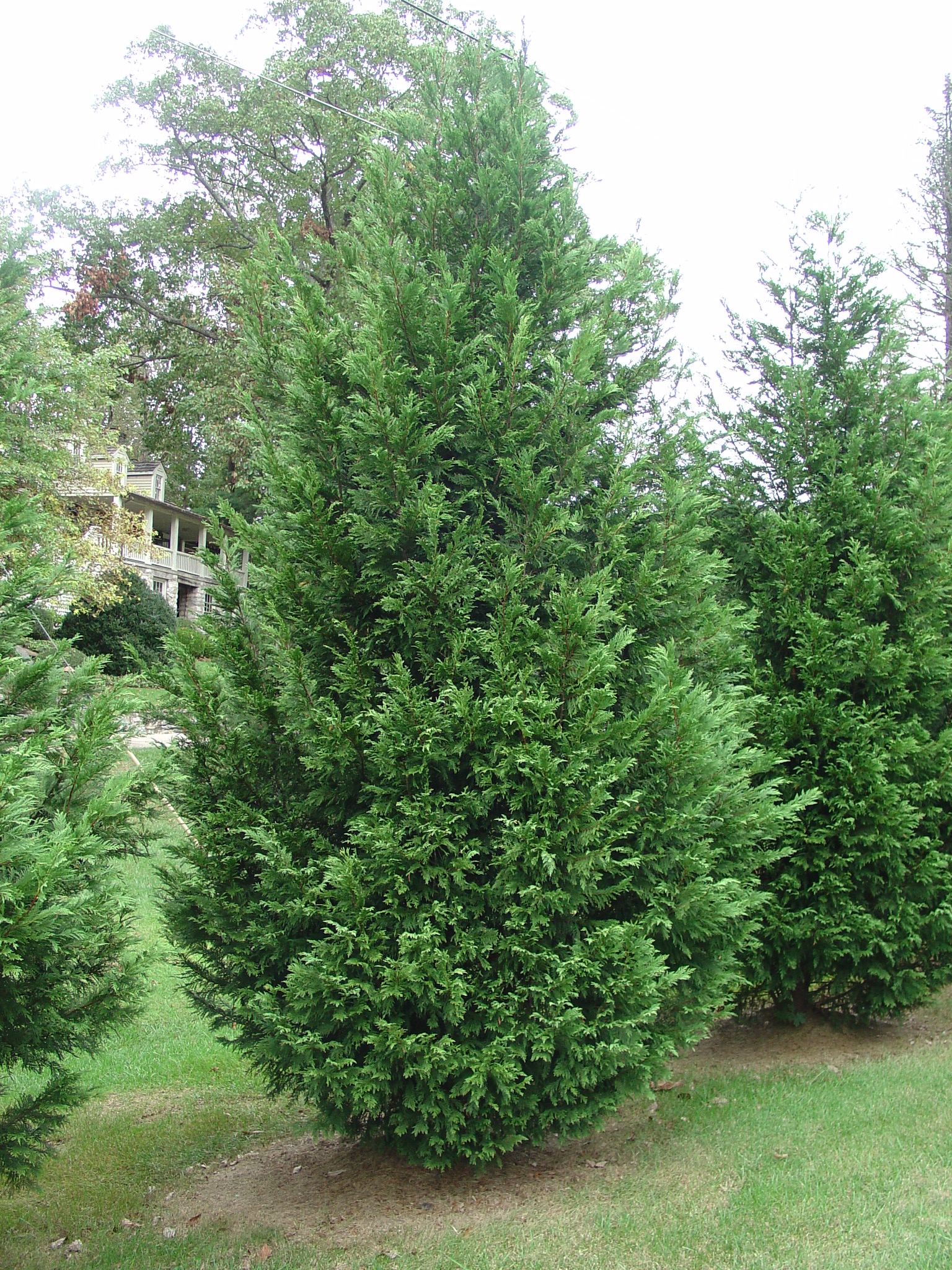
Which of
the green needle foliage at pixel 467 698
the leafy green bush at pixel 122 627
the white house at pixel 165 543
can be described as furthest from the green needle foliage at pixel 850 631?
the white house at pixel 165 543

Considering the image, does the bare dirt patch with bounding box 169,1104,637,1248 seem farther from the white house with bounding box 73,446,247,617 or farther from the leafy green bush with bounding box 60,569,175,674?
the white house with bounding box 73,446,247,617

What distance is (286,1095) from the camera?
5.85 m

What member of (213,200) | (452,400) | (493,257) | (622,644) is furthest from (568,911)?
(213,200)

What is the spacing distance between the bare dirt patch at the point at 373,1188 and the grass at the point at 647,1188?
3 centimetres

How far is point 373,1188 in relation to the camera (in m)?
4.29

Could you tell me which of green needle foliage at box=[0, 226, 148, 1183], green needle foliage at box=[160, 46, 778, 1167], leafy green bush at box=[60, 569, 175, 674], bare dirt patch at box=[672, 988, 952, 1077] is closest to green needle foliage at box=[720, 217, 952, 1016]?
bare dirt patch at box=[672, 988, 952, 1077]

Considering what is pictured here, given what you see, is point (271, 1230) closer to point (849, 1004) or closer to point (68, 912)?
point (68, 912)

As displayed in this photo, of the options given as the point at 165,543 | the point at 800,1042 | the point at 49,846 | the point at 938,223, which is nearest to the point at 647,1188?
the point at 800,1042

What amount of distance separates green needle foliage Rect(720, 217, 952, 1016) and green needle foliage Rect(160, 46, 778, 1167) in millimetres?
1524

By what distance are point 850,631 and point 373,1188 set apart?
14.6 feet

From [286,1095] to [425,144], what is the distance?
5.73m

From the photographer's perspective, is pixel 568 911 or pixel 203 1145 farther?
pixel 203 1145

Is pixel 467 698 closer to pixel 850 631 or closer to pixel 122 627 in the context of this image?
pixel 850 631

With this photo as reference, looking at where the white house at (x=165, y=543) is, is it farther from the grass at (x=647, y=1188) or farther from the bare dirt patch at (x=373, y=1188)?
the bare dirt patch at (x=373, y=1188)
